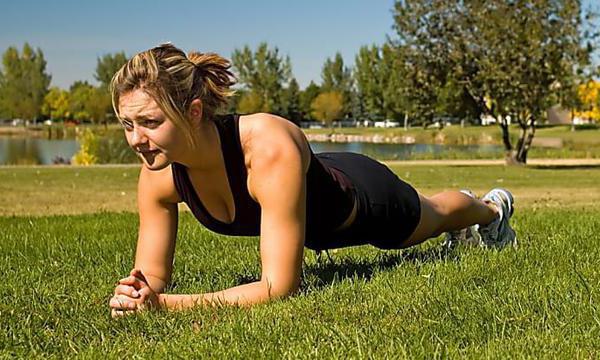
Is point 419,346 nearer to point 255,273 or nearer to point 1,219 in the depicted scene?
point 255,273

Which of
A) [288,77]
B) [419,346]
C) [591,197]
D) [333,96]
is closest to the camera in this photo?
[419,346]

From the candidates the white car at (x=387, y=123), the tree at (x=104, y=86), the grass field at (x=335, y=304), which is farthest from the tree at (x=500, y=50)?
the white car at (x=387, y=123)

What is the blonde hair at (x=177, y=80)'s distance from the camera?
3.03m

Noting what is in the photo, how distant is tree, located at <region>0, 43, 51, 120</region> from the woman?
81655 millimetres

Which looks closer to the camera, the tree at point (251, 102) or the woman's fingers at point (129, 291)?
the woman's fingers at point (129, 291)

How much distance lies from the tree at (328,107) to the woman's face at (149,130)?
75494 mm

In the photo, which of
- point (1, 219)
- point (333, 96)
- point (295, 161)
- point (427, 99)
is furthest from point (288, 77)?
point (295, 161)

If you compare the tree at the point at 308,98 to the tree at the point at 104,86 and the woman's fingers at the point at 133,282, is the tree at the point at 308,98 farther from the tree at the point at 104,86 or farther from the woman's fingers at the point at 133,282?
the woman's fingers at the point at 133,282

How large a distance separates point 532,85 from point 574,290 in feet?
65.8

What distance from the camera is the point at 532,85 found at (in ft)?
73.2

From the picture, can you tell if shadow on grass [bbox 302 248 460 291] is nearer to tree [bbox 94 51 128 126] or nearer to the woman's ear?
the woman's ear

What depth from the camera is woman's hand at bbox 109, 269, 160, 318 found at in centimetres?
301

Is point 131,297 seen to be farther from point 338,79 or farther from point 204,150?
point 338,79

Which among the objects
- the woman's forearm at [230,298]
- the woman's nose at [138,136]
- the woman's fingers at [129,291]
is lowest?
the woman's forearm at [230,298]
